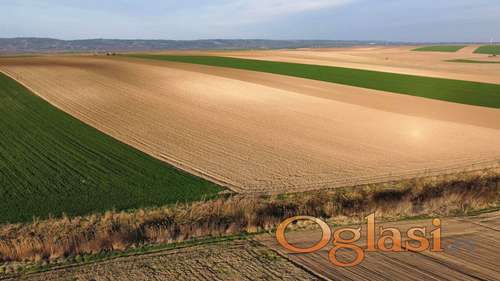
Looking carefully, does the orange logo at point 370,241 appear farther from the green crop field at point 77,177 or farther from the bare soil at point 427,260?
the green crop field at point 77,177

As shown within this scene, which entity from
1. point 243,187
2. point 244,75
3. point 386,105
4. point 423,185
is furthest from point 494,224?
point 244,75

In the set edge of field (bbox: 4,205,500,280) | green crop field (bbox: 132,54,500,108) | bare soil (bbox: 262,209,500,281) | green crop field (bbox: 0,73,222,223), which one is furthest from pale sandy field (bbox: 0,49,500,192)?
bare soil (bbox: 262,209,500,281)

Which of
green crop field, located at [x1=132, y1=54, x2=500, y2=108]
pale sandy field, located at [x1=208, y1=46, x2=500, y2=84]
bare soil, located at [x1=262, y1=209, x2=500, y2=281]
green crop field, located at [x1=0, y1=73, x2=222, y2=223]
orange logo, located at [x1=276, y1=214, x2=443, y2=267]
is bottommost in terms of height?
bare soil, located at [x1=262, y1=209, x2=500, y2=281]

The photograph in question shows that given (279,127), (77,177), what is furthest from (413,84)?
(77,177)

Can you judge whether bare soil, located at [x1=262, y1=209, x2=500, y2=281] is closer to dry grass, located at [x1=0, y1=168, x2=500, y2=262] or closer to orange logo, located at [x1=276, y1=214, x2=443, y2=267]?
orange logo, located at [x1=276, y1=214, x2=443, y2=267]

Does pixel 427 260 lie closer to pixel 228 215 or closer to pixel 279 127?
pixel 228 215

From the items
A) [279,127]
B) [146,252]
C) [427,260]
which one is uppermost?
[279,127]

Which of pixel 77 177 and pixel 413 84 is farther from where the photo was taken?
pixel 413 84
